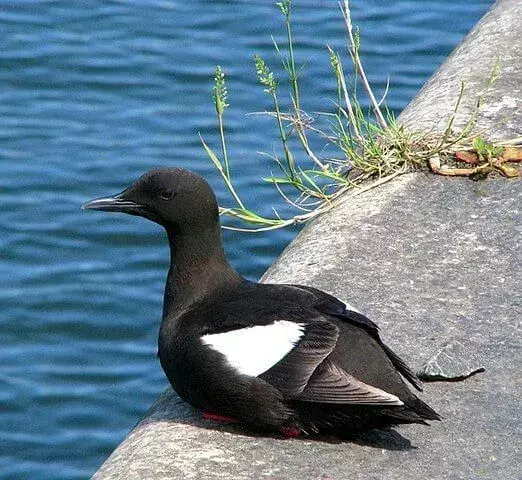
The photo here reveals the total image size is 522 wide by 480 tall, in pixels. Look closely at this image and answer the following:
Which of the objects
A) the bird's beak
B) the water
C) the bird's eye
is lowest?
the water

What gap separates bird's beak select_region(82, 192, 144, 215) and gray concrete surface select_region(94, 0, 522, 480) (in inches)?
26.6

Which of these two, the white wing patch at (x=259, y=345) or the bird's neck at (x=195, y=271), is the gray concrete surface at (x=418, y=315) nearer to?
the white wing patch at (x=259, y=345)

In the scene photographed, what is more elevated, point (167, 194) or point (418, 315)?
point (167, 194)

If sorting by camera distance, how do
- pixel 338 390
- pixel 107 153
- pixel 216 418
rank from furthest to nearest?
pixel 107 153
pixel 216 418
pixel 338 390

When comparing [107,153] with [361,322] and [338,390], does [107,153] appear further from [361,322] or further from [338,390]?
[338,390]

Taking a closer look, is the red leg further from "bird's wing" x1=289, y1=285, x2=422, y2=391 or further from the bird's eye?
the bird's eye

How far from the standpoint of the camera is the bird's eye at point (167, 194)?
4.73m

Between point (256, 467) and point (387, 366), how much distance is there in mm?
535

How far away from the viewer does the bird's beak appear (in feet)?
15.9

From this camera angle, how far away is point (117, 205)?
4.88m

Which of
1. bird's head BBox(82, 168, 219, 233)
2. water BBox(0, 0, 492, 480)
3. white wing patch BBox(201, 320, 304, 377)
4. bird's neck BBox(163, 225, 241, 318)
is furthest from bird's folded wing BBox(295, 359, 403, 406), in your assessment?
water BBox(0, 0, 492, 480)

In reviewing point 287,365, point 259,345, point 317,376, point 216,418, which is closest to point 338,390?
point 317,376

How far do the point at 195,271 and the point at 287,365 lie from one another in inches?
24.4

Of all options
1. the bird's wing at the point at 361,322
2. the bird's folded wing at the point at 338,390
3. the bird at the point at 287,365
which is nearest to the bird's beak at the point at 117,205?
the bird at the point at 287,365
